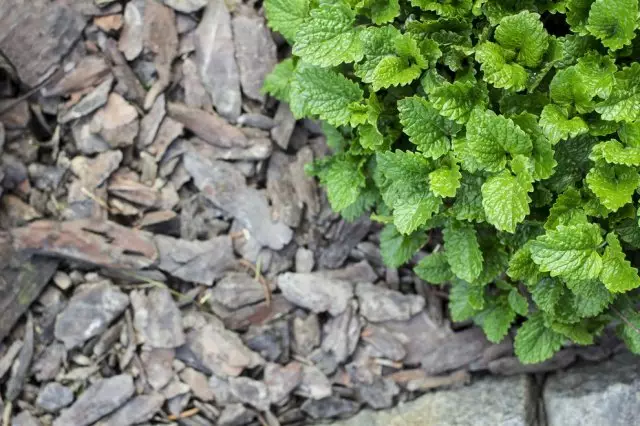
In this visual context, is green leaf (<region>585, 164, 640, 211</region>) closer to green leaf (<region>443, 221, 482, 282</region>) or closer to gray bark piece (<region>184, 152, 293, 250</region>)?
green leaf (<region>443, 221, 482, 282</region>)

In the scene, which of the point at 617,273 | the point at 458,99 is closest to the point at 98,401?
the point at 458,99

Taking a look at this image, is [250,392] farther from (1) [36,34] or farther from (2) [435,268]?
(1) [36,34]

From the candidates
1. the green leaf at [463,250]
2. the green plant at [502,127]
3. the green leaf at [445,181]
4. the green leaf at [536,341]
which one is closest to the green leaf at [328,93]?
the green plant at [502,127]

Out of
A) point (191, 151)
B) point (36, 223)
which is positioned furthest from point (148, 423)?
point (191, 151)

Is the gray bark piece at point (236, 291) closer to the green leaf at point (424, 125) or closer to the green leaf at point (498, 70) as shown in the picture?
the green leaf at point (424, 125)

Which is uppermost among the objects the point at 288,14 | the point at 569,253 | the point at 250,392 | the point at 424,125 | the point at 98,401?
the point at 288,14

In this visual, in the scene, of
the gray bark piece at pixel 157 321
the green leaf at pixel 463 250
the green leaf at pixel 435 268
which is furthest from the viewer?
the gray bark piece at pixel 157 321
